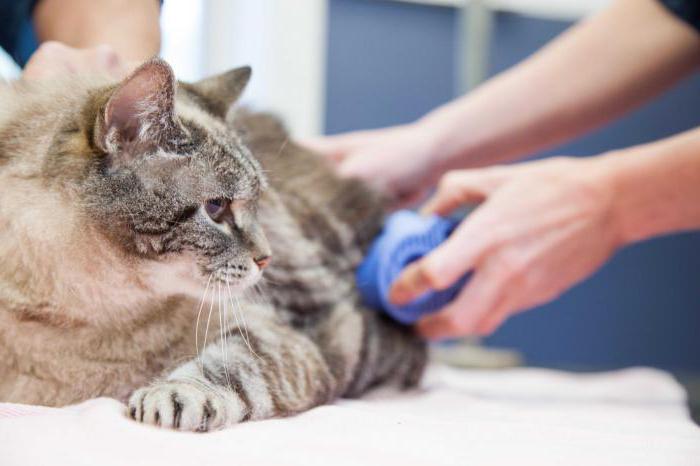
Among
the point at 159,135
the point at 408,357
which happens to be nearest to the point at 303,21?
the point at 408,357

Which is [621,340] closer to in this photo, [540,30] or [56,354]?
[540,30]

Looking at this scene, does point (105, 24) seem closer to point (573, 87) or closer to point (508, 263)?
point (508, 263)

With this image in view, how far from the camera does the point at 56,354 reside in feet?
2.79

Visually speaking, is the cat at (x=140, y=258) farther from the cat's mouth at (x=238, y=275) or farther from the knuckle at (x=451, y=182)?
the knuckle at (x=451, y=182)

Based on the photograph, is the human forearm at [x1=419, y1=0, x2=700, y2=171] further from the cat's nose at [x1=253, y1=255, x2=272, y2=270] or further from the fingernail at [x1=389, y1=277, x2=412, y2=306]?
the cat's nose at [x1=253, y1=255, x2=272, y2=270]

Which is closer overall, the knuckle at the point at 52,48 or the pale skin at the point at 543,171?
the knuckle at the point at 52,48

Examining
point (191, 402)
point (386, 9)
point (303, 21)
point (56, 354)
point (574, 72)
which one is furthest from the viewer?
point (386, 9)

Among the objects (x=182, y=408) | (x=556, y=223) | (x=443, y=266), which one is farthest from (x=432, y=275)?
(x=182, y=408)

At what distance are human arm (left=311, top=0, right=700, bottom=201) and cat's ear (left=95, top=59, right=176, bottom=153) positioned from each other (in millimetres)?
916

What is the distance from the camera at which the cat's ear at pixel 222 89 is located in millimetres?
1010

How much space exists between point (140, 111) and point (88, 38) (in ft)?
0.96

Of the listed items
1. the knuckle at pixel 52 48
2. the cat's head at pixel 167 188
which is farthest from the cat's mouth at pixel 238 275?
the knuckle at pixel 52 48

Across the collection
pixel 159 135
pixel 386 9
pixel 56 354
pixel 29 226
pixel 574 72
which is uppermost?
pixel 386 9

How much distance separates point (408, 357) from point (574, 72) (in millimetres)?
866
